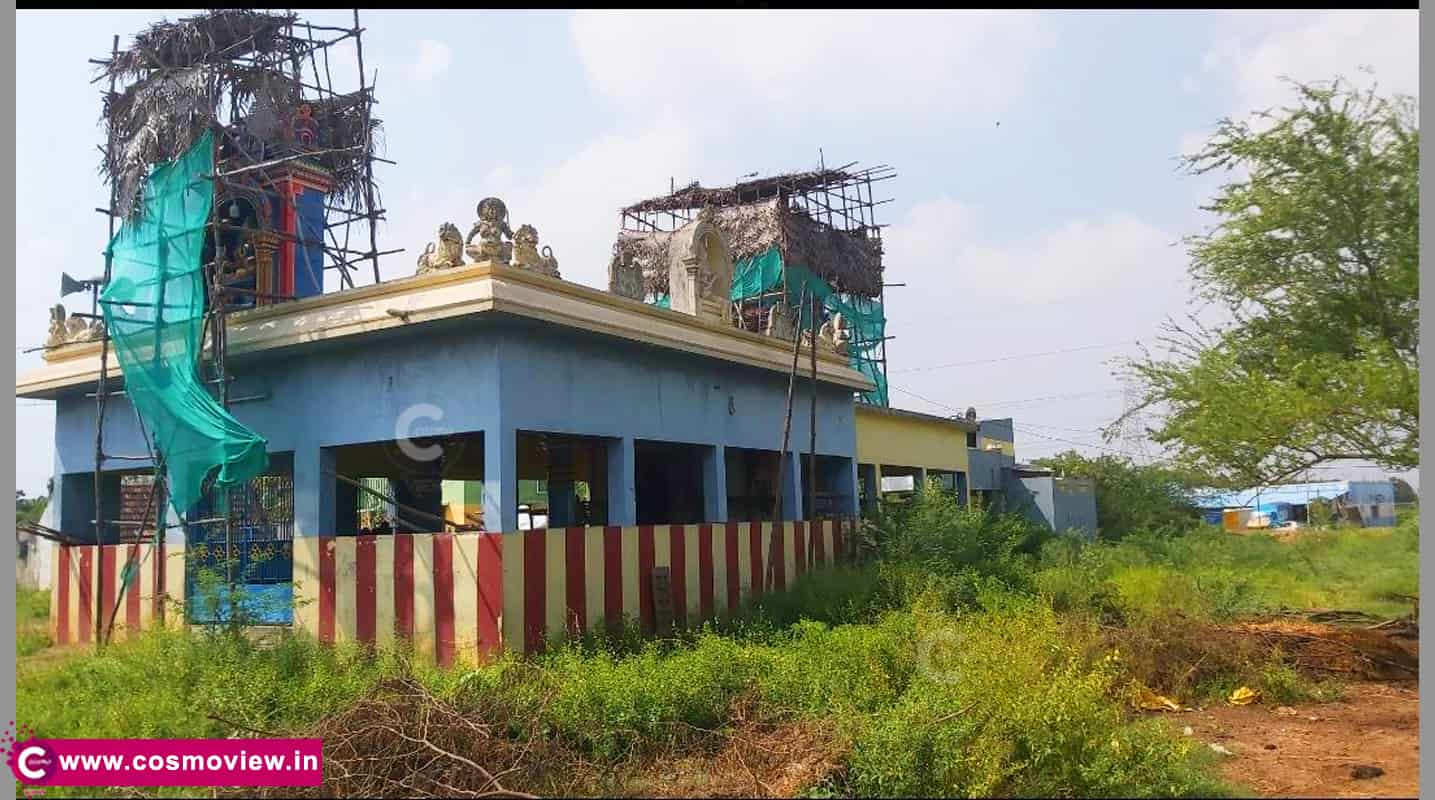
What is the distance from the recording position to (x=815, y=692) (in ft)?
24.3

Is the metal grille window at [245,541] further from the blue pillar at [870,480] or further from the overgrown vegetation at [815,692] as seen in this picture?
the blue pillar at [870,480]

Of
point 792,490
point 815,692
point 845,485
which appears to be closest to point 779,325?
point 792,490

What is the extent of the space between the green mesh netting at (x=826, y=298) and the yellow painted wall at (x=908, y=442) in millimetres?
1706

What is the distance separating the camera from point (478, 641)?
8664mm

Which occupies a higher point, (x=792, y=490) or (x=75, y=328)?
(x=75, y=328)

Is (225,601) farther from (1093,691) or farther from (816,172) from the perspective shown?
(816,172)

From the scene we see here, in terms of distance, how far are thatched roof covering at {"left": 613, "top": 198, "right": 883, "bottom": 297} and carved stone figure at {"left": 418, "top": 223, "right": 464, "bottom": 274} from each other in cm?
1317

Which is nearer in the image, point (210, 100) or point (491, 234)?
point (491, 234)

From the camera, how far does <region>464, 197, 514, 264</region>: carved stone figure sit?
941 centimetres

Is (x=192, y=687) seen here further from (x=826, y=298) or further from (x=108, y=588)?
(x=826, y=298)

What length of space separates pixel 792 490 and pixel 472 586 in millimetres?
6315

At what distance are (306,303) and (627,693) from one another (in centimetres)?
540

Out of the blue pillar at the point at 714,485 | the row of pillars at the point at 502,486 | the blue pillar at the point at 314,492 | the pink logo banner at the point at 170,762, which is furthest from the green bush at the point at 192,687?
the blue pillar at the point at 714,485

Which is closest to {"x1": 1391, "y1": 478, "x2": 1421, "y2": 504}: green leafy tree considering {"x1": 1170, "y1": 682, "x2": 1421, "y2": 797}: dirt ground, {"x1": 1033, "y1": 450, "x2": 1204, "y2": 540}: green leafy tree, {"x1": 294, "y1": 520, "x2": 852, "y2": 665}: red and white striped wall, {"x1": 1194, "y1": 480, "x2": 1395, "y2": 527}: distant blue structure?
{"x1": 1170, "y1": 682, "x2": 1421, "y2": 797}: dirt ground
